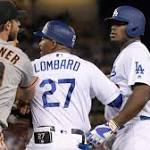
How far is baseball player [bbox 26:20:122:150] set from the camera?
5750 millimetres

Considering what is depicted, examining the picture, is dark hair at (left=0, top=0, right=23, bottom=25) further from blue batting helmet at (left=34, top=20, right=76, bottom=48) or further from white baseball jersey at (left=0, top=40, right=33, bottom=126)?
blue batting helmet at (left=34, top=20, right=76, bottom=48)

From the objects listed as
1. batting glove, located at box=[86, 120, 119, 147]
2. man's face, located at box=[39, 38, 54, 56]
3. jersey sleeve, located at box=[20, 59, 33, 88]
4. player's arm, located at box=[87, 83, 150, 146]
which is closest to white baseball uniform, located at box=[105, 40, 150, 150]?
player's arm, located at box=[87, 83, 150, 146]

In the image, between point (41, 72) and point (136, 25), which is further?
point (136, 25)

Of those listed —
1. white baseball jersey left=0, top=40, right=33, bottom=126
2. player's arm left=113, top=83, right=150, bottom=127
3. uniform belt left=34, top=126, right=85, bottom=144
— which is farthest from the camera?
player's arm left=113, top=83, right=150, bottom=127

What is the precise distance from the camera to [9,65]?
518cm

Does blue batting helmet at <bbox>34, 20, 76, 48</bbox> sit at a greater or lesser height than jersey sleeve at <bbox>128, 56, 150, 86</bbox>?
greater

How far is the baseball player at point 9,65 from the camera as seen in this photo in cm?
515

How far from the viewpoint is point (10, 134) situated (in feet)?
22.3

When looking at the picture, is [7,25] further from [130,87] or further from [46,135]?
[130,87]

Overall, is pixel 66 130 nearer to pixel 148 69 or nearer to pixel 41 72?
pixel 41 72

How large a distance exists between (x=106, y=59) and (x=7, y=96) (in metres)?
5.87

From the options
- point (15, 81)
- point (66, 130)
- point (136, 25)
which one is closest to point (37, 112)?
point (66, 130)

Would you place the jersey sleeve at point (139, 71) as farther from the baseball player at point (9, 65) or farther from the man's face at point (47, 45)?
the baseball player at point (9, 65)

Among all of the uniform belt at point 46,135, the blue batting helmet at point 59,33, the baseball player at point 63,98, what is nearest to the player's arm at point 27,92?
the baseball player at point 63,98
